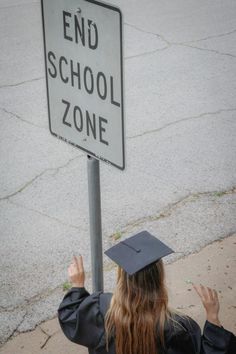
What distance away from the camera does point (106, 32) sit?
2.86m

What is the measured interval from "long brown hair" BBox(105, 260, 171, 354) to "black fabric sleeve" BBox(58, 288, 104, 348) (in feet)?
0.40

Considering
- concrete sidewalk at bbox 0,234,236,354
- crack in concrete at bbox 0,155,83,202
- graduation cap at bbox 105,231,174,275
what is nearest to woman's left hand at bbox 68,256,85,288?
graduation cap at bbox 105,231,174,275

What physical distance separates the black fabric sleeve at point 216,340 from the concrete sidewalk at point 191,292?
138 centimetres

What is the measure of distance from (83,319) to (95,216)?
1.83ft

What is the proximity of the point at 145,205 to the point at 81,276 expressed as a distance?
2765mm

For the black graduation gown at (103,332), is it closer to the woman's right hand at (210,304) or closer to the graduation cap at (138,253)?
the woman's right hand at (210,304)

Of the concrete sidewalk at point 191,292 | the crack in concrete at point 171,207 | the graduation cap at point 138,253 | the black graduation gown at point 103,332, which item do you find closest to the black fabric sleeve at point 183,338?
the black graduation gown at point 103,332

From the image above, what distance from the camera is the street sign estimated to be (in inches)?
113

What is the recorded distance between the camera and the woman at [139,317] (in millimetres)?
3068

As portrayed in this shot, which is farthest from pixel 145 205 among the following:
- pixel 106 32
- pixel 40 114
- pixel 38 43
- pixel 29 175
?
pixel 38 43

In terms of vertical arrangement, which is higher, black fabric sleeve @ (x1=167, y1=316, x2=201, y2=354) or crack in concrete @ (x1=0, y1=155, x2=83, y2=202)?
black fabric sleeve @ (x1=167, y1=316, x2=201, y2=354)

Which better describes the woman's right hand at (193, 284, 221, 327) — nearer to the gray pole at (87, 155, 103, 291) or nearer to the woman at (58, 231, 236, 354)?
the woman at (58, 231, 236, 354)

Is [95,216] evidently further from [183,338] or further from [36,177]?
[36,177]

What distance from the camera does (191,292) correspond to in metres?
4.99
